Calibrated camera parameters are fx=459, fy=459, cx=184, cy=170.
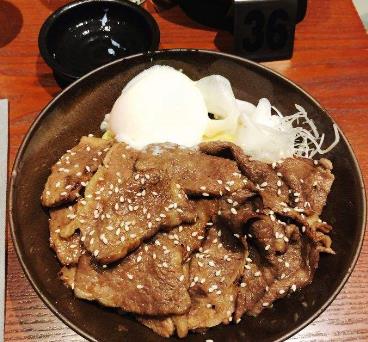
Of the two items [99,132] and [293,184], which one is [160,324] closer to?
[293,184]

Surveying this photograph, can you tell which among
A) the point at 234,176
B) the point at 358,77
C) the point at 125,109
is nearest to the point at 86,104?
the point at 125,109

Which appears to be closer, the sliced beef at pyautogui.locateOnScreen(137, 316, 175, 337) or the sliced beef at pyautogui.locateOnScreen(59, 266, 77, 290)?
the sliced beef at pyautogui.locateOnScreen(137, 316, 175, 337)

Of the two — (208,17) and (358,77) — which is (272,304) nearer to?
(358,77)

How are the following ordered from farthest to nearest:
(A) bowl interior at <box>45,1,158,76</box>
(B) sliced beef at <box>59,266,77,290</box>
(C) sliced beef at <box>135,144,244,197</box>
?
(A) bowl interior at <box>45,1,158,76</box>, (C) sliced beef at <box>135,144,244,197</box>, (B) sliced beef at <box>59,266,77,290</box>

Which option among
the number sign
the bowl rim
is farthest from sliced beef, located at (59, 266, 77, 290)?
the number sign


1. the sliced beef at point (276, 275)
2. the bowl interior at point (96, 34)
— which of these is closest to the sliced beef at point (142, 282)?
the sliced beef at point (276, 275)

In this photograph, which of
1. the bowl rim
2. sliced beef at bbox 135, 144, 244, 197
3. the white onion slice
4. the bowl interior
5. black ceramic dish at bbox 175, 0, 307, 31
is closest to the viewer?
sliced beef at bbox 135, 144, 244, 197

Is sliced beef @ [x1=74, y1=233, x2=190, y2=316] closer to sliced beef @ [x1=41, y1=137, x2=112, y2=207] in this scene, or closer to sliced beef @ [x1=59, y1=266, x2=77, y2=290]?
sliced beef @ [x1=59, y1=266, x2=77, y2=290]
